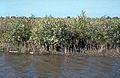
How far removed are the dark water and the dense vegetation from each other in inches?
46.3

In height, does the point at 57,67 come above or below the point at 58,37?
below

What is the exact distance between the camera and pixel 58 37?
656 inches

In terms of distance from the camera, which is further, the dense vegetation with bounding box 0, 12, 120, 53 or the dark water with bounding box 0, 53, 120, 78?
the dense vegetation with bounding box 0, 12, 120, 53

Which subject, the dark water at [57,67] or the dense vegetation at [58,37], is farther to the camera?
the dense vegetation at [58,37]

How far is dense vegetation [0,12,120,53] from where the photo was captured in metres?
16.6

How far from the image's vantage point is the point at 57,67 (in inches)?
522

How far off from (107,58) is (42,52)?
3.73m

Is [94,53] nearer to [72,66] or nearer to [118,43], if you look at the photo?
[118,43]

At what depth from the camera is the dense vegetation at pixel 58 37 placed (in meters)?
16.6

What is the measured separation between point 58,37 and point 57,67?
370 centimetres

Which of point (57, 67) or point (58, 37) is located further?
point (58, 37)

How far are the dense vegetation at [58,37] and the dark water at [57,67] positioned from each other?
1176mm

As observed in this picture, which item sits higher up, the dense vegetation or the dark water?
the dense vegetation

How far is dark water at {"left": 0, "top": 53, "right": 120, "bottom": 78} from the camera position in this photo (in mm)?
11734
